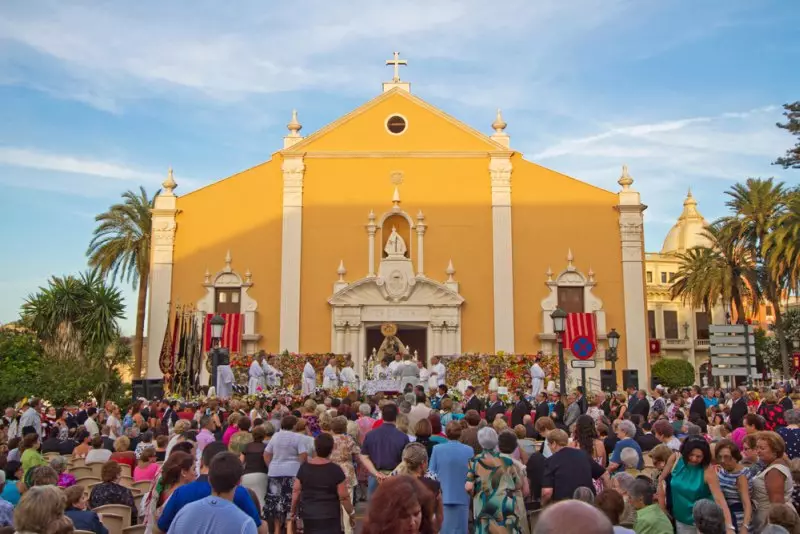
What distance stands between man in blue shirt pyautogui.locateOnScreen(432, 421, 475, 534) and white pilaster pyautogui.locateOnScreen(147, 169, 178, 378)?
25738mm

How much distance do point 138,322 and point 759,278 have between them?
29.7m

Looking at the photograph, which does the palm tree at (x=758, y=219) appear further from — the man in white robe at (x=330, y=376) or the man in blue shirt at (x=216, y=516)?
the man in blue shirt at (x=216, y=516)

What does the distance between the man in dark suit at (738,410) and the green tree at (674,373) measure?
44.1 metres

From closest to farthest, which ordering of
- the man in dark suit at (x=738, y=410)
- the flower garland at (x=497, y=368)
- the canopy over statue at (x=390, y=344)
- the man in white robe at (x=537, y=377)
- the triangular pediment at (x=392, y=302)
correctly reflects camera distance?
the man in dark suit at (x=738, y=410), the man in white robe at (x=537, y=377), the flower garland at (x=497, y=368), the canopy over statue at (x=390, y=344), the triangular pediment at (x=392, y=302)

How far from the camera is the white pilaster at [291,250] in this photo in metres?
32.2

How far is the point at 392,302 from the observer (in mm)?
31859

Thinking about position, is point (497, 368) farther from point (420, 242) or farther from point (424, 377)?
point (420, 242)

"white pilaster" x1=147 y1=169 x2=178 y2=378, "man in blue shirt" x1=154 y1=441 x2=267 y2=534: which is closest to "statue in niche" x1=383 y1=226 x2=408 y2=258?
"white pilaster" x1=147 y1=169 x2=178 y2=378

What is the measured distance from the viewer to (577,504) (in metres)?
2.97

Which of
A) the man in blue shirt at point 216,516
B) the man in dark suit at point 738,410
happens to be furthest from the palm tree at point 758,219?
the man in blue shirt at point 216,516

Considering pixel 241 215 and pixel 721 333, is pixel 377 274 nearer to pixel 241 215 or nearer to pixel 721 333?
pixel 241 215

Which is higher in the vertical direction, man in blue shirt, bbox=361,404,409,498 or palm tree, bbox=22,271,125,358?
palm tree, bbox=22,271,125,358

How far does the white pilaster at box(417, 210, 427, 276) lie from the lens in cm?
3259

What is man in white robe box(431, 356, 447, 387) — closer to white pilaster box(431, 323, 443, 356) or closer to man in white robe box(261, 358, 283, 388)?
white pilaster box(431, 323, 443, 356)
